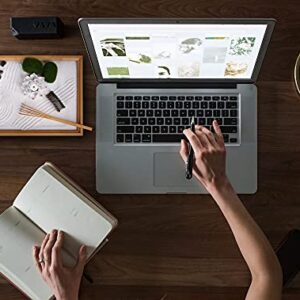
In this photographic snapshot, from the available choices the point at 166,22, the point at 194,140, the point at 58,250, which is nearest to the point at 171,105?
the point at 194,140

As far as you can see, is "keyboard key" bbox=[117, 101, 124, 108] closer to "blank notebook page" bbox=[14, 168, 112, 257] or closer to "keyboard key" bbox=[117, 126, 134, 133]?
"keyboard key" bbox=[117, 126, 134, 133]

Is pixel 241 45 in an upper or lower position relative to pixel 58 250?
upper

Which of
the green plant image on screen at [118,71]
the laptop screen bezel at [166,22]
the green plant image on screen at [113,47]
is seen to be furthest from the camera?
the green plant image on screen at [118,71]

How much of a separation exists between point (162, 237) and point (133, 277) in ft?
0.34

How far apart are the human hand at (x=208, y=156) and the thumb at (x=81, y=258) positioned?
0.89ft

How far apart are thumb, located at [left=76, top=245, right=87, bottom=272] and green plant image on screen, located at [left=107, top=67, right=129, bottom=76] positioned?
1.17 ft

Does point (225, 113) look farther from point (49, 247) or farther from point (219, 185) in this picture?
point (49, 247)

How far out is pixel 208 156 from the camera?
110cm

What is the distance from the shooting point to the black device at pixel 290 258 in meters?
1.14

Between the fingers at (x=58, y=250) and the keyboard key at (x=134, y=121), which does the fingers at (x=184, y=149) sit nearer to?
the keyboard key at (x=134, y=121)

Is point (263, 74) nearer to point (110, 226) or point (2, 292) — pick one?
point (110, 226)

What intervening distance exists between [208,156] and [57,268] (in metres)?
0.36

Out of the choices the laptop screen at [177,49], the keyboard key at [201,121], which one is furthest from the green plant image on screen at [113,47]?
the keyboard key at [201,121]

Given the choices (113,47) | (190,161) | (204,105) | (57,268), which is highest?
(113,47)
